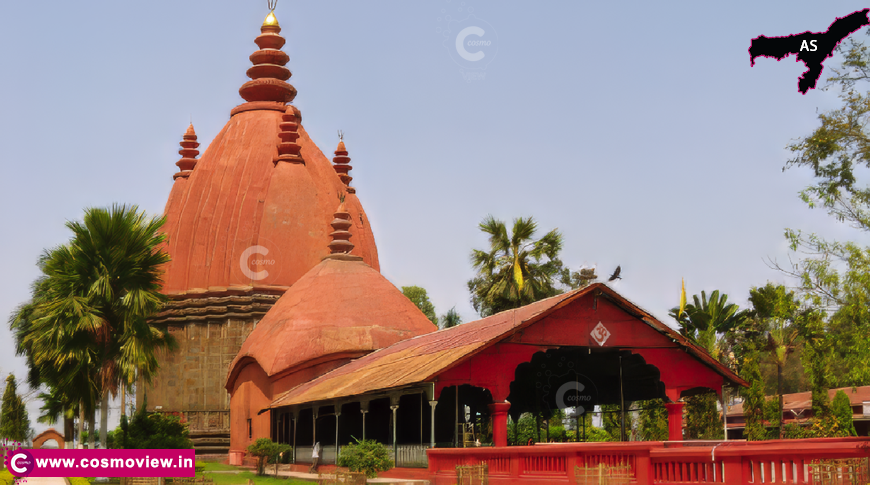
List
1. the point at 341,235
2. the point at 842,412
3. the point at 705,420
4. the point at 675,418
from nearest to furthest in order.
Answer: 1. the point at 675,418
2. the point at 842,412
3. the point at 705,420
4. the point at 341,235

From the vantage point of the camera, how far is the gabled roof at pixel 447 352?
Answer: 20391 mm

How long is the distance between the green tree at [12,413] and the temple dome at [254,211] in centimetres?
1273

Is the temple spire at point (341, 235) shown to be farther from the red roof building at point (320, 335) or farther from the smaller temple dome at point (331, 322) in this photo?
the smaller temple dome at point (331, 322)

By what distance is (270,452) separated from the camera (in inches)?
1060

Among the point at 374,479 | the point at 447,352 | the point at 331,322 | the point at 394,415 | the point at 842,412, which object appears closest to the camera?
the point at 374,479

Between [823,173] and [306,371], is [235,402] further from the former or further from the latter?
[823,173]

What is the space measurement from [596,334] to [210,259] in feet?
72.7

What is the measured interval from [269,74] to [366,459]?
28137 mm

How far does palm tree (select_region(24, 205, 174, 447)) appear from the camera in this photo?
2339cm

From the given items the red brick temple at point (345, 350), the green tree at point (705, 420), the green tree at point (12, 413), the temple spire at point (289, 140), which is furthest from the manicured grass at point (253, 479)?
the green tree at point (12, 413)

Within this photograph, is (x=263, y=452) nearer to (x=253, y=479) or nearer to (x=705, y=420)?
(x=253, y=479)

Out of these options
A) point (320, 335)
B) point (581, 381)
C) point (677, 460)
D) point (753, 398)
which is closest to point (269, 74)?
point (320, 335)

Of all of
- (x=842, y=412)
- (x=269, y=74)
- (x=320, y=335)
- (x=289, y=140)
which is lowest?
(x=842, y=412)

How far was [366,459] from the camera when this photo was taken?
2002 cm
